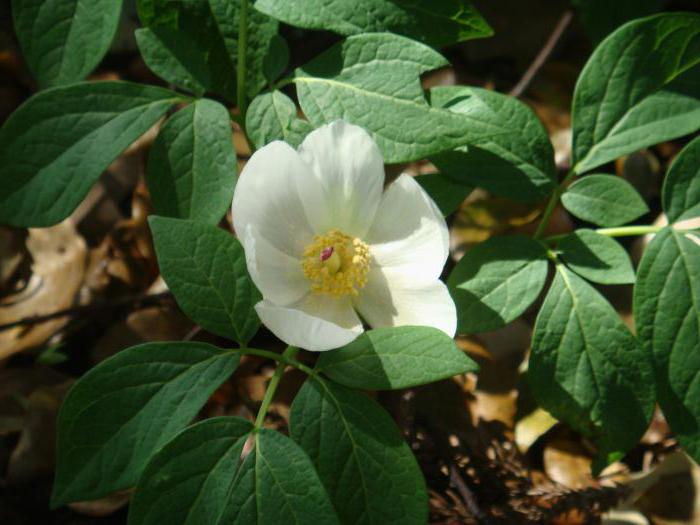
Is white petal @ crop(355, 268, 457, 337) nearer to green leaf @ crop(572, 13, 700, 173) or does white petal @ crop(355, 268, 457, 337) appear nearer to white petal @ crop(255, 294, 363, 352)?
white petal @ crop(255, 294, 363, 352)

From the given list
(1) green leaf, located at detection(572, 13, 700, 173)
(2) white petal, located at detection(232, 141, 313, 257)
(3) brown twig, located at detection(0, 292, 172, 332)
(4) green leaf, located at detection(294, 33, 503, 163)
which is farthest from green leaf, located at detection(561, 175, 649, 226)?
(3) brown twig, located at detection(0, 292, 172, 332)

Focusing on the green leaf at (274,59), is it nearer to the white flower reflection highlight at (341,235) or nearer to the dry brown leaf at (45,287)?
the white flower reflection highlight at (341,235)

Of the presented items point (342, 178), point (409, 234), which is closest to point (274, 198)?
point (342, 178)

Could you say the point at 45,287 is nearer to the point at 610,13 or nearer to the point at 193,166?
the point at 193,166

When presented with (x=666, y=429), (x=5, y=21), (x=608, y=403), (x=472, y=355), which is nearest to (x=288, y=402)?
(x=472, y=355)

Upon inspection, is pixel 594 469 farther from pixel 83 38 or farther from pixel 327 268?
pixel 83 38

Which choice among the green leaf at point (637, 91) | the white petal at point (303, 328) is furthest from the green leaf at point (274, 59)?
the green leaf at point (637, 91)
